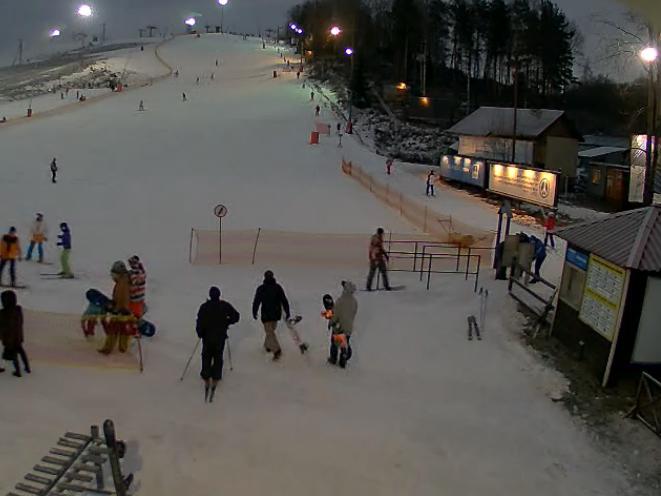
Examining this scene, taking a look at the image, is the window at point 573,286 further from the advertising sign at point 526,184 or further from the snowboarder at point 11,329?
the advertising sign at point 526,184

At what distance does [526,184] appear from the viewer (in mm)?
24625

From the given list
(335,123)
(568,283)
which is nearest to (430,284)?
(568,283)

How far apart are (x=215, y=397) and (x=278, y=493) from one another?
226 centimetres

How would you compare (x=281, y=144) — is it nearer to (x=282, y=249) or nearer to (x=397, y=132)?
(x=397, y=132)

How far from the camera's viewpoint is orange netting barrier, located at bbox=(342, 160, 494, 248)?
1777 cm

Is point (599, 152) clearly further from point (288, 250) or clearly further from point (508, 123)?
point (288, 250)

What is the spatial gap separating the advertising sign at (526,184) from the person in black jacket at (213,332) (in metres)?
16.4

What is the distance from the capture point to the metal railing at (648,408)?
8.27 metres

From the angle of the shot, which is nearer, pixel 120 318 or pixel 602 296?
pixel 120 318

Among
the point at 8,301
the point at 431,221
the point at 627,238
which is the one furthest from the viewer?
the point at 431,221

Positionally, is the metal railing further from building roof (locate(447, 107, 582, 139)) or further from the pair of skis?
building roof (locate(447, 107, 582, 139))

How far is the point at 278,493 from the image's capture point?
21.8 ft

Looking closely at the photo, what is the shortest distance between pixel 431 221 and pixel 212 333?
14540mm

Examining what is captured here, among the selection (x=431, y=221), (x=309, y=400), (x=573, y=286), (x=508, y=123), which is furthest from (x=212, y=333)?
(x=508, y=123)
